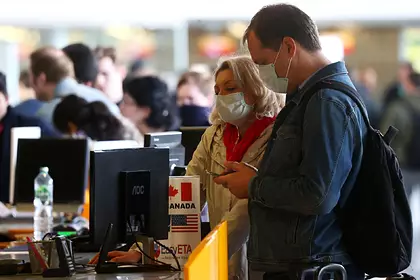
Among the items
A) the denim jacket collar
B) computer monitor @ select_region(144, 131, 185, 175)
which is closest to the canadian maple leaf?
the denim jacket collar

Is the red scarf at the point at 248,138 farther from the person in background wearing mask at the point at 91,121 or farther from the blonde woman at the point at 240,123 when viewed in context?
the person in background wearing mask at the point at 91,121

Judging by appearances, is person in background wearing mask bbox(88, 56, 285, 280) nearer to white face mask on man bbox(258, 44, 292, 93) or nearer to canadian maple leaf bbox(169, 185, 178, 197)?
canadian maple leaf bbox(169, 185, 178, 197)

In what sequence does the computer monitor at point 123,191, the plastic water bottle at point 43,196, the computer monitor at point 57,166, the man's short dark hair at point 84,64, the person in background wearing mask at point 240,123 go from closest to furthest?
1. the computer monitor at point 123,191
2. the person in background wearing mask at point 240,123
3. the plastic water bottle at point 43,196
4. the computer monitor at point 57,166
5. the man's short dark hair at point 84,64

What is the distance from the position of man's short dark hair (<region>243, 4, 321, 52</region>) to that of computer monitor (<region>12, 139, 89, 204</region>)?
2509 mm

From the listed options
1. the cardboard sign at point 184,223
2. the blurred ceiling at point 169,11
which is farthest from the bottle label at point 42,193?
the blurred ceiling at point 169,11

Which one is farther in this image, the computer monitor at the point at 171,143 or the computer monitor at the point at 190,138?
the computer monitor at the point at 190,138

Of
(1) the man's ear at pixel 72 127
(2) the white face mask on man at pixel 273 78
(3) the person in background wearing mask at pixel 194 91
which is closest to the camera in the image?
(2) the white face mask on man at pixel 273 78

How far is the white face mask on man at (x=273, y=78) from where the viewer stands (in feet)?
11.5

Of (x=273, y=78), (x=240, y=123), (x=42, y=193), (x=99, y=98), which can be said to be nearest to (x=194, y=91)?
(x=99, y=98)

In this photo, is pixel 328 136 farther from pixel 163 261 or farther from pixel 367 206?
pixel 163 261

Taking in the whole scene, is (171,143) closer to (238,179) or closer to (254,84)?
(254,84)

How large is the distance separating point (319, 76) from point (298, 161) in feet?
0.99

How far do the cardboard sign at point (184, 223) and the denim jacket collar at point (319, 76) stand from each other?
0.53m

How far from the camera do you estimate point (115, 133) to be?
20.1 feet
